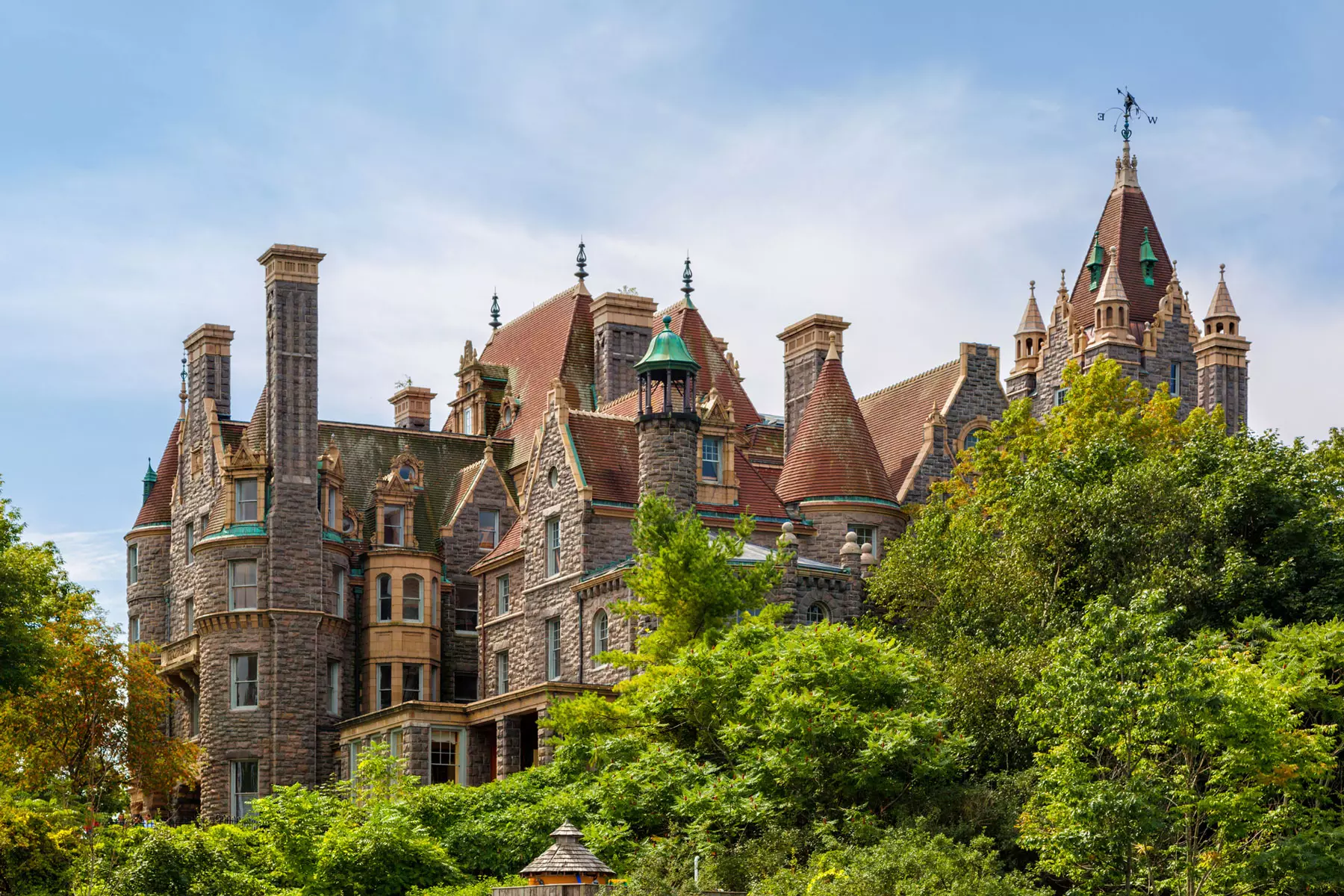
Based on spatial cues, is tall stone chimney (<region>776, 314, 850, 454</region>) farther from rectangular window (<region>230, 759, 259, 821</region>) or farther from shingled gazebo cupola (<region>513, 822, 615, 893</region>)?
shingled gazebo cupola (<region>513, 822, 615, 893</region>)

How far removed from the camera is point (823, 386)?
63625 mm

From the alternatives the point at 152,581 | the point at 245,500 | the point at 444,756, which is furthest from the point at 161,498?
the point at 444,756

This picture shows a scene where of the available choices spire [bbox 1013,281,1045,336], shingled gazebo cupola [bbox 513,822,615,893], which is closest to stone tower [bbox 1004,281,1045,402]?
spire [bbox 1013,281,1045,336]

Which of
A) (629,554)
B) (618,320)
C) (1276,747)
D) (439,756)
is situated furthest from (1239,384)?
(1276,747)

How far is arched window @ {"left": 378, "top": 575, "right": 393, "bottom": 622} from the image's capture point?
64.0m

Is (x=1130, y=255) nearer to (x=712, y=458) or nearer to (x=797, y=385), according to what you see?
(x=797, y=385)

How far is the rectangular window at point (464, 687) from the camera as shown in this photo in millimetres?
65000

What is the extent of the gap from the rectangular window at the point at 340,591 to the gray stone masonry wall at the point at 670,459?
12881 millimetres

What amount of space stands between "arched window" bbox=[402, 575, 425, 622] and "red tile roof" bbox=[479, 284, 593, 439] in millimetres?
6664

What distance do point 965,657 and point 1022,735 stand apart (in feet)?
9.21

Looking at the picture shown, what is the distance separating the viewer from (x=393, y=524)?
214ft

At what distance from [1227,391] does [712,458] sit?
20.2m

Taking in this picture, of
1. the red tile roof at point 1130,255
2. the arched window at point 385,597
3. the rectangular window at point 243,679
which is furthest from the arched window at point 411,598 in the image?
the red tile roof at point 1130,255

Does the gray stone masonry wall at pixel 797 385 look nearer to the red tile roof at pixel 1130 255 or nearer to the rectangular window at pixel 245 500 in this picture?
the red tile roof at pixel 1130 255
